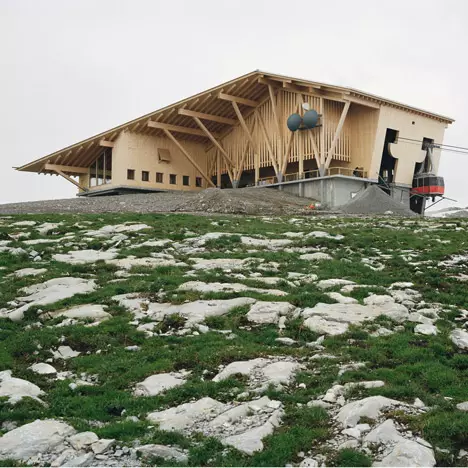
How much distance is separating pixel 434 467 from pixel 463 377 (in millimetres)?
2750

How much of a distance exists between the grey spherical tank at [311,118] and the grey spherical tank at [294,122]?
1.26 m

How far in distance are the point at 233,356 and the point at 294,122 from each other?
4606 cm

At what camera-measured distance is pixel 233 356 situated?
9.77m

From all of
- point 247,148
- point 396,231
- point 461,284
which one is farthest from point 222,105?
Answer: point 461,284

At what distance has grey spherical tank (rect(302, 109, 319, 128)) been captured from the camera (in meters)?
51.7

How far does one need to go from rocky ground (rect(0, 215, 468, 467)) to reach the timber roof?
35.3m

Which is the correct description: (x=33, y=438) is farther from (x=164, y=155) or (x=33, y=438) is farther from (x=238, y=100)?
(x=164, y=155)

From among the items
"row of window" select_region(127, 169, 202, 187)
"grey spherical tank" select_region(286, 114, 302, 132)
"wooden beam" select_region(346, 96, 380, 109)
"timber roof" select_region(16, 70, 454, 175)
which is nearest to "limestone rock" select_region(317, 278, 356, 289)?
"timber roof" select_region(16, 70, 454, 175)

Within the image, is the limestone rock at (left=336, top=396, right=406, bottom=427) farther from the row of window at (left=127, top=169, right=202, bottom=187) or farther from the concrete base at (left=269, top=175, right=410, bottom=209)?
the row of window at (left=127, top=169, right=202, bottom=187)

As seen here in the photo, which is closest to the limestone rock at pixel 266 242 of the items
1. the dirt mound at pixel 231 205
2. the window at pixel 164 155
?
the dirt mound at pixel 231 205

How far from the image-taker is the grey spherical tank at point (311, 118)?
5167 cm

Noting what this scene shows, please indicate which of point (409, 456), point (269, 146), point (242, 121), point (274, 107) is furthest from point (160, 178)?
point (409, 456)

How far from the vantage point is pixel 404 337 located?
34.1 feet

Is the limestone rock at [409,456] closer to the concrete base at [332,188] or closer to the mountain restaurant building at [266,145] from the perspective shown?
the concrete base at [332,188]
